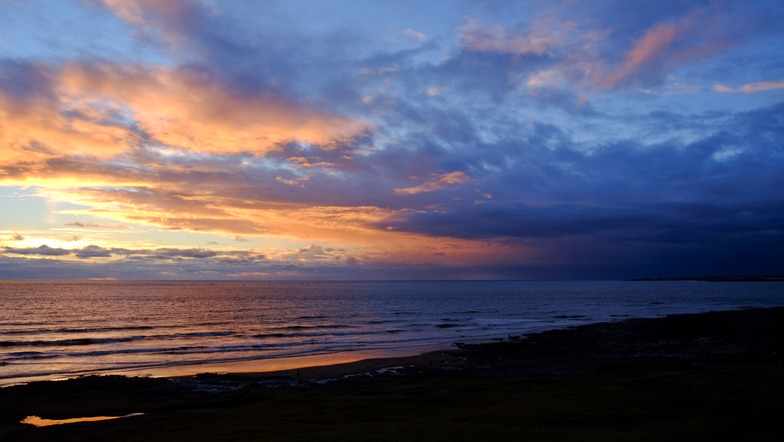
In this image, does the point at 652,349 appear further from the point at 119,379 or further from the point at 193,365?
the point at 119,379

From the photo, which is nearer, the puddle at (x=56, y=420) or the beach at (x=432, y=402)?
the beach at (x=432, y=402)

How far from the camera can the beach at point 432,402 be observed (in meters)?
15.1

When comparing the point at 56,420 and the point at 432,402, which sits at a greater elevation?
the point at 432,402

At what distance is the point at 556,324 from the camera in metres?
75.2

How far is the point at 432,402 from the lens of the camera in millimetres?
22094

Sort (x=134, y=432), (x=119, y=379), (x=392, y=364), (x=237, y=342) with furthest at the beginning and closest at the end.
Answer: (x=237, y=342) → (x=392, y=364) → (x=119, y=379) → (x=134, y=432)

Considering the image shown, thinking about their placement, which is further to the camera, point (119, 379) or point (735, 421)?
point (119, 379)

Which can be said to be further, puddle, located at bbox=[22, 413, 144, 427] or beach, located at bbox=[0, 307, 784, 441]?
puddle, located at bbox=[22, 413, 144, 427]

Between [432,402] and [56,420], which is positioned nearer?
[56,420]

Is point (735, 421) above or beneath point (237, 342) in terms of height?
above

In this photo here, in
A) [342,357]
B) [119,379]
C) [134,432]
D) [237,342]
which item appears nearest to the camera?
[134,432]

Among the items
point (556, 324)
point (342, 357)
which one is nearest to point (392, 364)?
point (342, 357)

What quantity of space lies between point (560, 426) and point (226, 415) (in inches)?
482

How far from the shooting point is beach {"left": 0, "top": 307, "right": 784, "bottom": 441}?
15.1m
